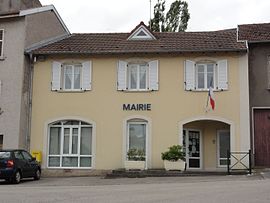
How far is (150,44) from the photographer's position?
23.6 meters

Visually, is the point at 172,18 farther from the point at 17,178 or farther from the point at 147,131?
the point at 17,178

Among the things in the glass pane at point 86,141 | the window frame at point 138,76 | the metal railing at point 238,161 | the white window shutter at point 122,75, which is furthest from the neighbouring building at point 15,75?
the metal railing at point 238,161

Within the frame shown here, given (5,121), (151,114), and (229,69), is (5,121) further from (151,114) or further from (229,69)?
(229,69)

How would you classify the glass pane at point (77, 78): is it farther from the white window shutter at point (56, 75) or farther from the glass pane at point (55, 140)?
the glass pane at point (55, 140)

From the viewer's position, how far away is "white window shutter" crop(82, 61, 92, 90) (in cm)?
2317

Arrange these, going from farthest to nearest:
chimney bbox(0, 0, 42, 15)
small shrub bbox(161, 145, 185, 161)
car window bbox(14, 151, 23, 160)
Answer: chimney bbox(0, 0, 42, 15) → small shrub bbox(161, 145, 185, 161) → car window bbox(14, 151, 23, 160)

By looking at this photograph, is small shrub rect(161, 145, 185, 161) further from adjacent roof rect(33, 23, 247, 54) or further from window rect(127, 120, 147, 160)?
adjacent roof rect(33, 23, 247, 54)

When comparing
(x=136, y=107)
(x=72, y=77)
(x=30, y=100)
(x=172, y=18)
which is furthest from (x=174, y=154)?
(x=172, y=18)

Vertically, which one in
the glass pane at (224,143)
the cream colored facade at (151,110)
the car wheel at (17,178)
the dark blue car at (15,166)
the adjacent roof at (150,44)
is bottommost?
the car wheel at (17,178)

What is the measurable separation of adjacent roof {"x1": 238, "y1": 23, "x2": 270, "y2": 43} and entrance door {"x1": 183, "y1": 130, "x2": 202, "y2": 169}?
5.51 m

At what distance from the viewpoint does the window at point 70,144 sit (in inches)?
904

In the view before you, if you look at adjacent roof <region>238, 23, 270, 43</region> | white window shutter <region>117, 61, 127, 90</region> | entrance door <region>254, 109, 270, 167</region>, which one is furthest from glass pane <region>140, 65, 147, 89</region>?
entrance door <region>254, 109, 270, 167</region>

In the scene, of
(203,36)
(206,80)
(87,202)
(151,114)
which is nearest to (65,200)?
(87,202)

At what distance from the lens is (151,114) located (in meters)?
22.6
